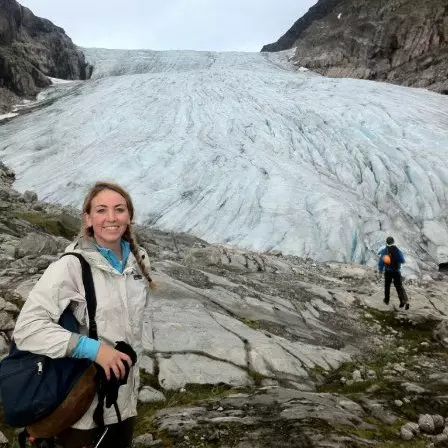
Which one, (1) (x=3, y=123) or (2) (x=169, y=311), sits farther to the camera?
(1) (x=3, y=123)

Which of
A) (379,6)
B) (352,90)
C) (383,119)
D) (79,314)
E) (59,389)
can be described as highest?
(379,6)

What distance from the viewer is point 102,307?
2.95 metres

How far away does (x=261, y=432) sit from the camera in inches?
178

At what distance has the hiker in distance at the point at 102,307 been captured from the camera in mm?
2719

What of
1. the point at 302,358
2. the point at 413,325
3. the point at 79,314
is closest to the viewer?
the point at 79,314

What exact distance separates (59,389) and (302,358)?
575 cm

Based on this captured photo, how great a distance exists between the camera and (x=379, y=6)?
5197cm

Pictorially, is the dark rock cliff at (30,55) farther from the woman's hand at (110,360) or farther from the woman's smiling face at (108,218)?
the woman's hand at (110,360)

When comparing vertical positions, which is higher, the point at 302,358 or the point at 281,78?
the point at 281,78

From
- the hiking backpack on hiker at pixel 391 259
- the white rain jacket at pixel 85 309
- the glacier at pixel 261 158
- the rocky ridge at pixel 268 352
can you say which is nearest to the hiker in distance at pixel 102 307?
the white rain jacket at pixel 85 309

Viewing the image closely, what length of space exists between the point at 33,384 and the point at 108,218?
1113 millimetres

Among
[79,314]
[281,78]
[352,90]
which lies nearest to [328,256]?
[79,314]

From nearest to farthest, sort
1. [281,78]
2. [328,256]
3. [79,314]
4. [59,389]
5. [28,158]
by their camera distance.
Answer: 1. [59,389]
2. [79,314]
3. [328,256]
4. [28,158]
5. [281,78]

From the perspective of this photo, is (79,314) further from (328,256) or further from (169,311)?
(328,256)
